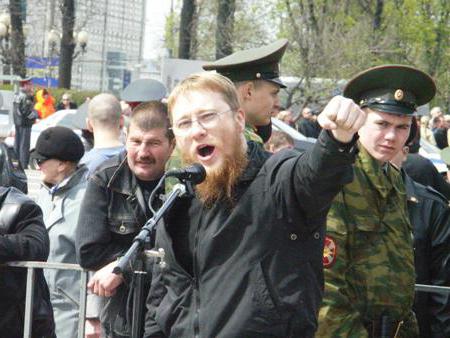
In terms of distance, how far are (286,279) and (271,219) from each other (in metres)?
0.21

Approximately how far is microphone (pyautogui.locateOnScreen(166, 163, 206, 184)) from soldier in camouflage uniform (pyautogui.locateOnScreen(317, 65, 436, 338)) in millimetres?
891

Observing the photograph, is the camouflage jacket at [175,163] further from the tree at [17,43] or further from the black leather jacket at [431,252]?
the tree at [17,43]

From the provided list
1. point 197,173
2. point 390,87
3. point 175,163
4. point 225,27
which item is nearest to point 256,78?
point 390,87

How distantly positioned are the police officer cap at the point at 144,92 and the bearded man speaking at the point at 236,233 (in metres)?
3.76

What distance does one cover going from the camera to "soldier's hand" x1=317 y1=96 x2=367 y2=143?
9.55 ft

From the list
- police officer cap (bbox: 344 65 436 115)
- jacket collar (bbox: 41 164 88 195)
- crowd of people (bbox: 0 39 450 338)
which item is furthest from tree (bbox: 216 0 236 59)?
police officer cap (bbox: 344 65 436 115)

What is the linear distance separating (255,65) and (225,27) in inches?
953

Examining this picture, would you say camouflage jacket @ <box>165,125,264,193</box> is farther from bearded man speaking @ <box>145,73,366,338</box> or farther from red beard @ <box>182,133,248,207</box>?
red beard @ <box>182,133,248,207</box>

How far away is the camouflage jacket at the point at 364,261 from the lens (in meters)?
4.09

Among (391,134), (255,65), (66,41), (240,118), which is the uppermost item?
(255,65)

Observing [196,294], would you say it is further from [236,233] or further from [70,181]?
[70,181]

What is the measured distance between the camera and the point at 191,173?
3334 millimetres

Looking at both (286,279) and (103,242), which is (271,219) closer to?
(286,279)

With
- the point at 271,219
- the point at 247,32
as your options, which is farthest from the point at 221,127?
the point at 247,32
